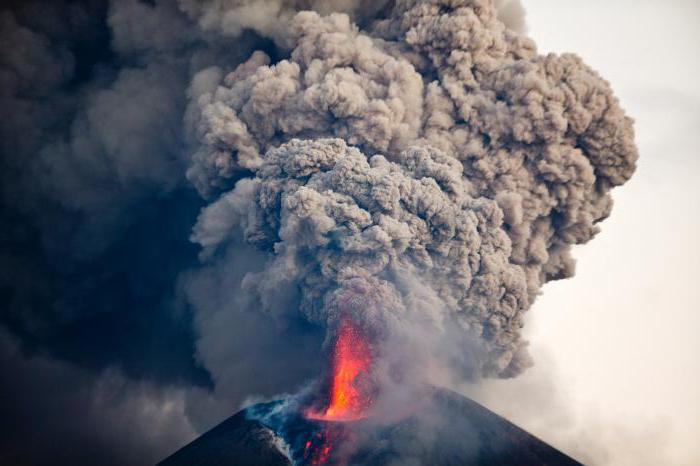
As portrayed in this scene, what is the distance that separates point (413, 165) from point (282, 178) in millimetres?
4120

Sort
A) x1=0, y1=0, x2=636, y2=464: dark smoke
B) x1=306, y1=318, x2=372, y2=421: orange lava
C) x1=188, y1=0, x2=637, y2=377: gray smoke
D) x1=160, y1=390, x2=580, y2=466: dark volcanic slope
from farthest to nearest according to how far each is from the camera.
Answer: x1=0, y1=0, x2=636, y2=464: dark smoke, x1=306, y1=318, x2=372, y2=421: orange lava, x1=188, y1=0, x2=637, y2=377: gray smoke, x1=160, y1=390, x2=580, y2=466: dark volcanic slope

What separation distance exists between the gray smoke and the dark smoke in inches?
2.9

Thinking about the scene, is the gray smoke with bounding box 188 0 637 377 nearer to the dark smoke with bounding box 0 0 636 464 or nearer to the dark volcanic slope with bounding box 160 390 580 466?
the dark smoke with bounding box 0 0 636 464

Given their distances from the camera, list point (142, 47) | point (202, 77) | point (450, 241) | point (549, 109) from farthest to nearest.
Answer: point (142, 47) < point (202, 77) < point (549, 109) < point (450, 241)

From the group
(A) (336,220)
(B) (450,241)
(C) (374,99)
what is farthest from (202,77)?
(B) (450,241)

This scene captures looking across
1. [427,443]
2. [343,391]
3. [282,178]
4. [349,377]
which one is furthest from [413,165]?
[427,443]

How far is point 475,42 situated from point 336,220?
27.4 ft

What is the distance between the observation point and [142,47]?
22.5 m

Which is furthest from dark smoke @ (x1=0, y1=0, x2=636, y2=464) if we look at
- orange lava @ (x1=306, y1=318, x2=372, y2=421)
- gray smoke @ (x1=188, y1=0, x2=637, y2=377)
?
orange lava @ (x1=306, y1=318, x2=372, y2=421)

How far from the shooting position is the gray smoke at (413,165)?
16.0 m

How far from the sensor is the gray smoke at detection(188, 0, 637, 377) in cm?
1600

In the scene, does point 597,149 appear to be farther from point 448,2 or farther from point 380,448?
point 380,448

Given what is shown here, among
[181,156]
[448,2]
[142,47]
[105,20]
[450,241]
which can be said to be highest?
[105,20]

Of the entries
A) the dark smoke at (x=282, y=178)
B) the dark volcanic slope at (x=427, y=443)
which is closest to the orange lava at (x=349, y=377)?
the dark volcanic slope at (x=427, y=443)
